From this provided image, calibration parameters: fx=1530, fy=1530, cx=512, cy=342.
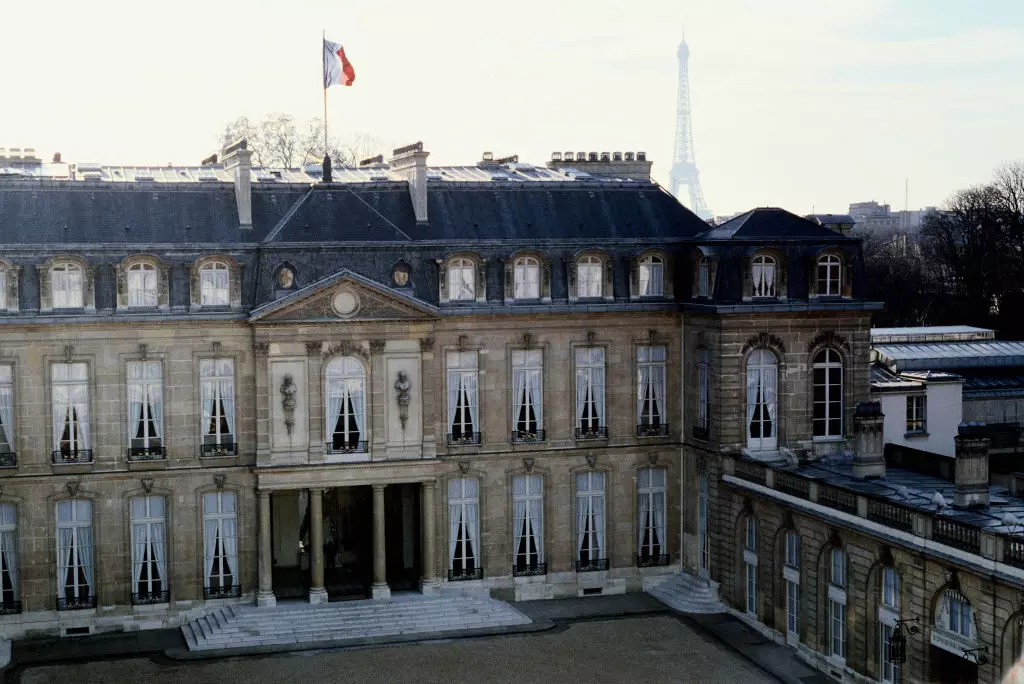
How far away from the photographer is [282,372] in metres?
42.9

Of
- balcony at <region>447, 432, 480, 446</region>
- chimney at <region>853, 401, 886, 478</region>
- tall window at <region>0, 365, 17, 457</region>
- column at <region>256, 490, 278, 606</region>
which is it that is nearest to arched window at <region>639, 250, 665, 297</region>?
balcony at <region>447, 432, 480, 446</region>

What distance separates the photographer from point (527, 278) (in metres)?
45.1

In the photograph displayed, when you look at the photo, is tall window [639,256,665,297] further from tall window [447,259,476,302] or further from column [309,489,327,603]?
column [309,489,327,603]

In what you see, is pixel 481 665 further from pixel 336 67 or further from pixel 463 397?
pixel 336 67

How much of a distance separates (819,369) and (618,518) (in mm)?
7494

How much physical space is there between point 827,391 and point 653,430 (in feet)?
17.5

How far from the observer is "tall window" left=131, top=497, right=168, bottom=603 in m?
42.8

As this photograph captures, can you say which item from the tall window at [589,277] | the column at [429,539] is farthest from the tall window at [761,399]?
the column at [429,539]

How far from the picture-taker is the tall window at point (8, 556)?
41.8 metres

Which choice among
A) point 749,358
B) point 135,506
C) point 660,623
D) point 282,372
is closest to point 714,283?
point 749,358

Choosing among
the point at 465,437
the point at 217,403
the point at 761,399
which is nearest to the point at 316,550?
the point at 217,403

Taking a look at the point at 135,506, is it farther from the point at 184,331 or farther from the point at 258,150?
the point at 258,150

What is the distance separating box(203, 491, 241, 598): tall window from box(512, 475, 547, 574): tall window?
8219mm

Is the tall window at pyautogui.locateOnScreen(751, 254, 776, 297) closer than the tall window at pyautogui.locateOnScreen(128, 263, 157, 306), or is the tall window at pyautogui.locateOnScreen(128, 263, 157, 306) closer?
the tall window at pyautogui.locateOnScreen(128, 263, 157, 306)
